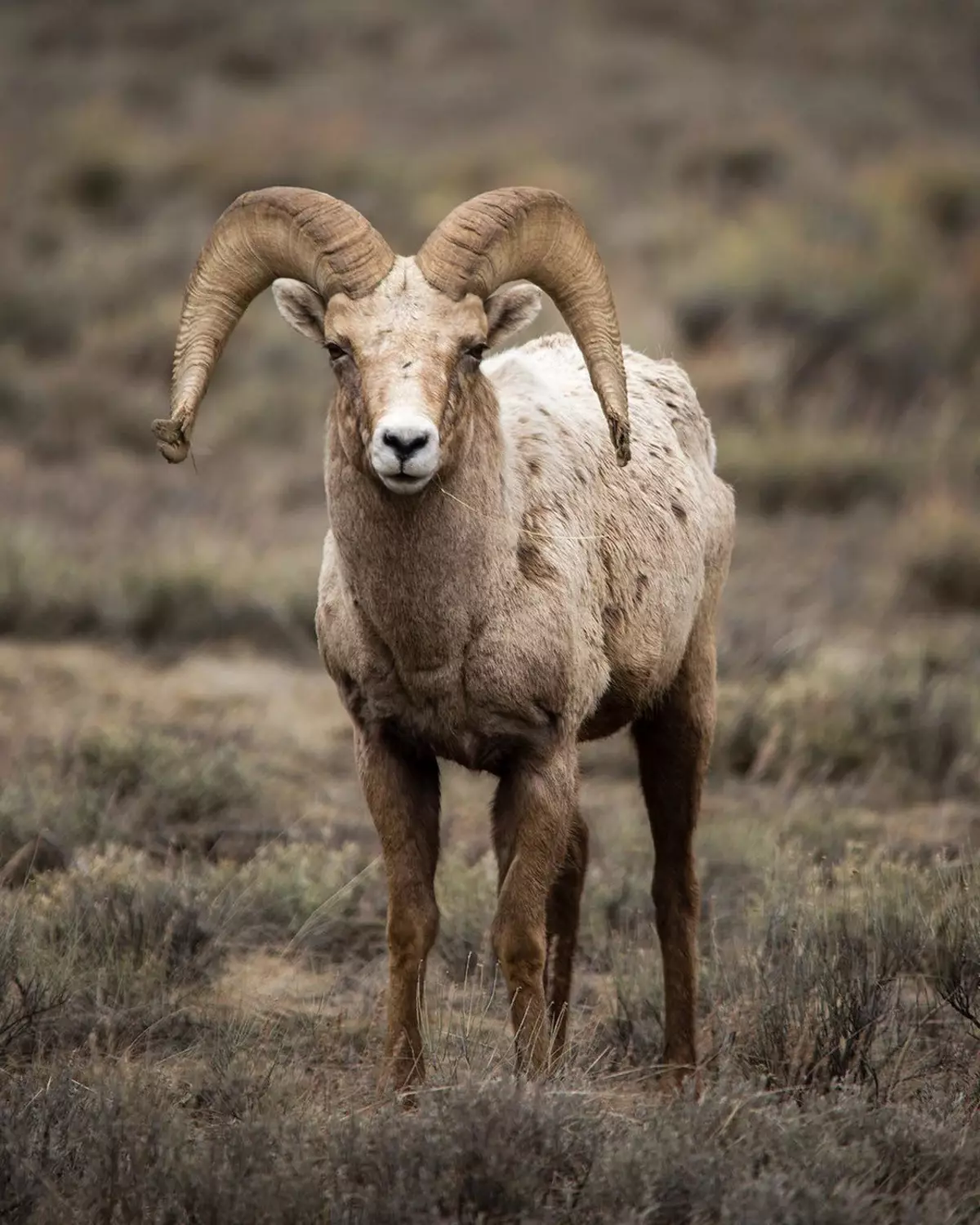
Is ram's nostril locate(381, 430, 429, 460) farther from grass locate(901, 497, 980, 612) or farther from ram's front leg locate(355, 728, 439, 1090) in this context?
grass locate(901, 497, 980, 612)

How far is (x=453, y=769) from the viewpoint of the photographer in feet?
28.5

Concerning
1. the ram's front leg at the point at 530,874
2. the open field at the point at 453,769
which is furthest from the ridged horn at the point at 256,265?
the open field at the point at 453,769

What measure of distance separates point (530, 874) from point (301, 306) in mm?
1857

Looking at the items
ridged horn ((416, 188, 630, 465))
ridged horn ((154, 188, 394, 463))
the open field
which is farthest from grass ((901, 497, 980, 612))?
ridged horn ((154, 188, 394, 463))

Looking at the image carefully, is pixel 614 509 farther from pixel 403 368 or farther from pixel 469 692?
pixel 403 368

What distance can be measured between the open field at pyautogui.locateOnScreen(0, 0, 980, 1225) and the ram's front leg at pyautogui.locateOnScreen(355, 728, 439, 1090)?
22cm

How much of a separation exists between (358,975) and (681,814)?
1308 millimetres

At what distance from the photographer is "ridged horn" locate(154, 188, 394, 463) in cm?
480

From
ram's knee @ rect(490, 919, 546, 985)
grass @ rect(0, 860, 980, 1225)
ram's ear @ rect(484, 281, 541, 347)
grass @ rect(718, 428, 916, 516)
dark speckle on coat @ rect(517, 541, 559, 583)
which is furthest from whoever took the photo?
grass @ rect(718, 428, 916, 516)

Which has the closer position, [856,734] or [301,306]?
[301,306]

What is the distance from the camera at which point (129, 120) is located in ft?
78.8

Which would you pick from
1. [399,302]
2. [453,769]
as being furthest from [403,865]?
[453,769]

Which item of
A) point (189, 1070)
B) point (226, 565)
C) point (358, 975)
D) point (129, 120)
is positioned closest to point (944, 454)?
point (226, 565)

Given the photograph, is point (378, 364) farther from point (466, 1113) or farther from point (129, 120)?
point (129, 120)
